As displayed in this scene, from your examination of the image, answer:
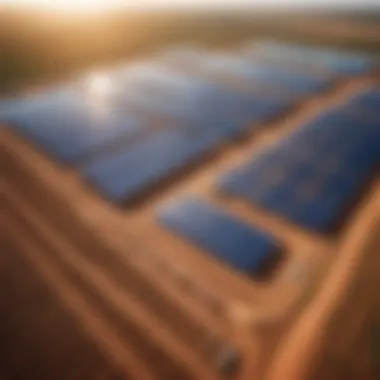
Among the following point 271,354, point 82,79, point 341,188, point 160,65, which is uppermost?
point 160,65

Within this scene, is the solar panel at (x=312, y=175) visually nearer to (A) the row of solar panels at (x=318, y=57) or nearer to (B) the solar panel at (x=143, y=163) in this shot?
(B) the solar panel at (x=143, y=163)

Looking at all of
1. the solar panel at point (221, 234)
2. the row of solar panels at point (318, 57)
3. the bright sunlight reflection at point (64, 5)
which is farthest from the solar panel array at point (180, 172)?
the bright sunlight reflection at point (64, 5)

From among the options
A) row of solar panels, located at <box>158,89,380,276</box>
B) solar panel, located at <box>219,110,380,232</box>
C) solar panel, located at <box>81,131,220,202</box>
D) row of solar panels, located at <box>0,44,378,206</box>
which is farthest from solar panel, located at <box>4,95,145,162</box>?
solar panel, located at <box>219,110,380,232</box>

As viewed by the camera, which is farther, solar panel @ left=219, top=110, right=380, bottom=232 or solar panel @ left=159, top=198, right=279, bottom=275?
solar panel @ left=219, top=110, right=380, bottom=232

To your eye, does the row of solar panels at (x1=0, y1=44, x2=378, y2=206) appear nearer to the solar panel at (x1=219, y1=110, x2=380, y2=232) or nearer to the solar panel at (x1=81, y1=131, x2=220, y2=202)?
the solar panel at (x1=81, y1=131, x2=220, y2=202)

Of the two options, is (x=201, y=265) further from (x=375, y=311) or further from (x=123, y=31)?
(x=123, y=31)

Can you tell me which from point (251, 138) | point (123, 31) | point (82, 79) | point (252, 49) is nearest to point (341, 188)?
point (251, 138)

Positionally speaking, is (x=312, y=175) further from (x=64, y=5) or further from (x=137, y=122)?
(x=64, y=5)
